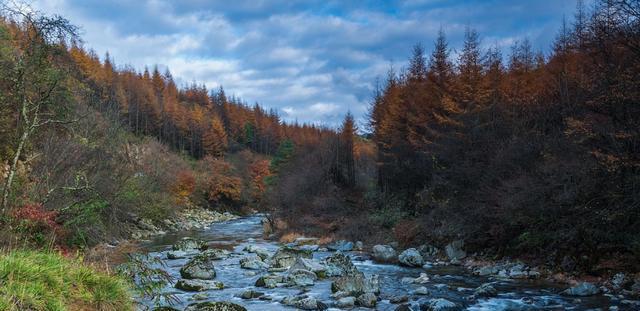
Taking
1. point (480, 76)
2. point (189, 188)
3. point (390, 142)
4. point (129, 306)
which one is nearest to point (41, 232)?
point (129, 306)

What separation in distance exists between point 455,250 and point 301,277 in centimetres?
854

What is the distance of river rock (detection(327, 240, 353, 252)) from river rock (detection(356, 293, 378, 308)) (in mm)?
13019

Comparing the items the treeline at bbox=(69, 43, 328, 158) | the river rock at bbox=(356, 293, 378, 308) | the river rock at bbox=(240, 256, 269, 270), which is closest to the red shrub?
the river rock at bbox=(240, 256, 269, 270)

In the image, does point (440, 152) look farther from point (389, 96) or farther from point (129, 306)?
point (129, 306)

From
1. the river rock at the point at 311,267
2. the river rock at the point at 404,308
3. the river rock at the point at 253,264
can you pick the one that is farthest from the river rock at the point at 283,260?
the river rock at the point at 404,308

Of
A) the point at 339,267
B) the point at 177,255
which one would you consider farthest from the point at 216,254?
the point at 339,267

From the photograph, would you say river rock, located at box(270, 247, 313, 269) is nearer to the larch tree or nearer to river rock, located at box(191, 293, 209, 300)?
river rock, located at box(191, 293, 209, 300)

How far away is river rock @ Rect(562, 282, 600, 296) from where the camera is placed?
13211mm

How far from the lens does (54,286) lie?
5.70 meters

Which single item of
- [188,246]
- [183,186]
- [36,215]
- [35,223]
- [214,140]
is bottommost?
[188,246]

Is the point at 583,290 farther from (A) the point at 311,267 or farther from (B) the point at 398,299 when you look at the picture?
(A) the point at 311,267

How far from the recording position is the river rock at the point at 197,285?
571 inches

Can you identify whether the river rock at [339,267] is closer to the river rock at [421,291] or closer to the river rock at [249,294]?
the river rock at [421,291]

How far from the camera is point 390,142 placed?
36.5 meters
